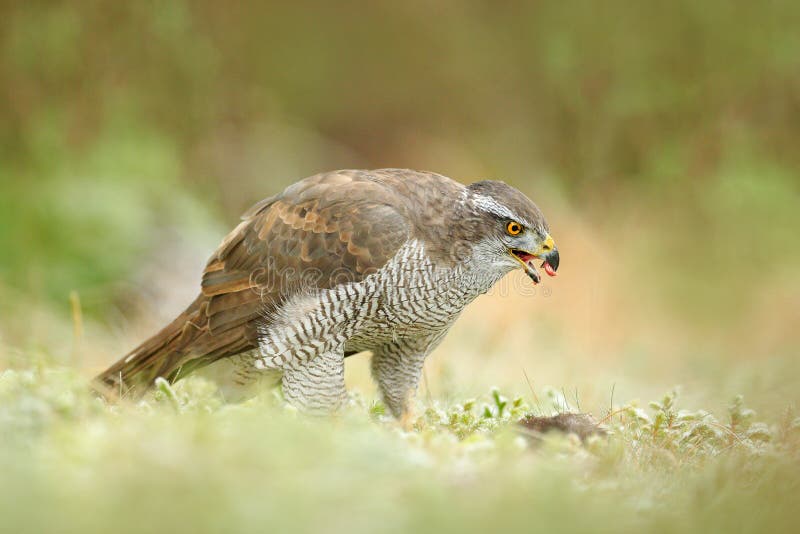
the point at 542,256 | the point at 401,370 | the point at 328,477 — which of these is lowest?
the point at 328,477

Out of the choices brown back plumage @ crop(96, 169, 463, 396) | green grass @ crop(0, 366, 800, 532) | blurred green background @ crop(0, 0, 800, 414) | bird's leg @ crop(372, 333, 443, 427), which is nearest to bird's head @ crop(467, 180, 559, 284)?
brown back plumage @ crop(96, 169, 463, 396)

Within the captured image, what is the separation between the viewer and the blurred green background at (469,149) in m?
8.62

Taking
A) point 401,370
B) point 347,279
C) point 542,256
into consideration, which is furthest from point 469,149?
point 347,279

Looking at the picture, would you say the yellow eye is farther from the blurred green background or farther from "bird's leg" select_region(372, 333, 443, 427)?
the blurred green background

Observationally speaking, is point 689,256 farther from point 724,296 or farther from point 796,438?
point 796,438

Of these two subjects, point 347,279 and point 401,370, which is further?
point 401,370

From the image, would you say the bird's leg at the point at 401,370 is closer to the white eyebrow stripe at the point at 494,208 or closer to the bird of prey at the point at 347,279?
the bird of prey at the point at 347,279

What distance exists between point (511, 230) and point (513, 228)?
0.6 inches

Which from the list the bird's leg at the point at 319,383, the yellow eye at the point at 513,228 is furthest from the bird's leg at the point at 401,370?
the yellow eye at the point at 513,228

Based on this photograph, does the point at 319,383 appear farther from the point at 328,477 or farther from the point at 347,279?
the point at 328,477

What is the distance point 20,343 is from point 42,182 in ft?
9.60

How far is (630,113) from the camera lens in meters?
10.9

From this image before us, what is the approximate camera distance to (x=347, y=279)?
4508mm

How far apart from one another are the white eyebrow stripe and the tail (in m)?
1.41
